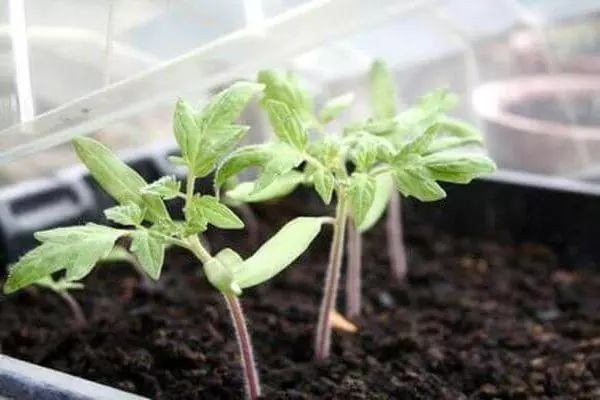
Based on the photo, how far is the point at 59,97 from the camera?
869mm

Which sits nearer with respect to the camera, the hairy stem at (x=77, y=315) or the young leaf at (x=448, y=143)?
the young leaf at (x=448, y=143)

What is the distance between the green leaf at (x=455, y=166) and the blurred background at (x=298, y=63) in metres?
0.28

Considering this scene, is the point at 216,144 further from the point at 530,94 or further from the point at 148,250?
the point at 530,94

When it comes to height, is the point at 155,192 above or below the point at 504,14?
below

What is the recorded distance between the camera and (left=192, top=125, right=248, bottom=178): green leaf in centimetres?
71

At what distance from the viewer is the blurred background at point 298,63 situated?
0.84 metres

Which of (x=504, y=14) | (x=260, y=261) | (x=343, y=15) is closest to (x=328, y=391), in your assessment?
(x=260, y=261)

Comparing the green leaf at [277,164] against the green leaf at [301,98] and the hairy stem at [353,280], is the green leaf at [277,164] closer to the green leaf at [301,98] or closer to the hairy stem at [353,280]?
the green leaf at [301,98]

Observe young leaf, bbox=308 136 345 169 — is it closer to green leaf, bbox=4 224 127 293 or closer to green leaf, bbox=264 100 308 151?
green leaf, bbox=264 100 308 151

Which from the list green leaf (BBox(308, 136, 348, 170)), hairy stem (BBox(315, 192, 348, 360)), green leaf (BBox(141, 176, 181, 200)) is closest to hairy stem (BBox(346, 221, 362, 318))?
hairy stem (BBox(315, 192, 348, 360))

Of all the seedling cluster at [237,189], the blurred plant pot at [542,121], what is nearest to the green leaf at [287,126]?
the seedling cluster at [237,189]

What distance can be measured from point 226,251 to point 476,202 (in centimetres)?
62

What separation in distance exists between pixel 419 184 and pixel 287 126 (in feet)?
0.36

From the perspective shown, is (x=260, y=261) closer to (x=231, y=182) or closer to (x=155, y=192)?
(x=155, y=192)
